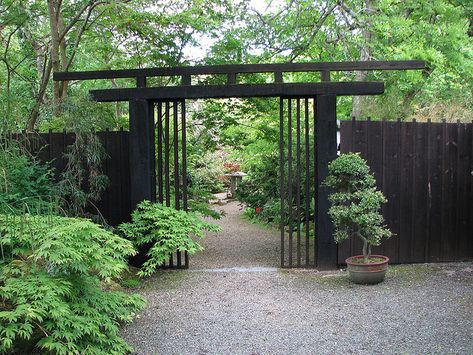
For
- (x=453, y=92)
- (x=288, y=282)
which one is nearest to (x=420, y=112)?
(x=453, y=92)

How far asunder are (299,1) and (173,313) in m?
6.28

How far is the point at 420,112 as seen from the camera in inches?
442

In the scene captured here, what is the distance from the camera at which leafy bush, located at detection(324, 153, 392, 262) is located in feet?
17.9

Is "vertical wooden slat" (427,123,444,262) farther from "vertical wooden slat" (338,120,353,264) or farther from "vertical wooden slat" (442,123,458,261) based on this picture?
"vertical wooden slat" (338,120,353,264)

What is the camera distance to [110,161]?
21.4 feet

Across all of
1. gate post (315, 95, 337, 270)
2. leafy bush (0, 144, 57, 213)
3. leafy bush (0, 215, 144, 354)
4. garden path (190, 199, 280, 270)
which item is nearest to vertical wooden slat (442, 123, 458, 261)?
gate post (315, 95, 337, 270)

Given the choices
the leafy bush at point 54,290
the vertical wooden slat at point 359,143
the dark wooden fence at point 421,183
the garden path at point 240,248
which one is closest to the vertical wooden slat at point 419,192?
the dark wooden fence at point 421,183

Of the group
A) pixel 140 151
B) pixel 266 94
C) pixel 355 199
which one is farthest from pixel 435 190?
pixel 140 151

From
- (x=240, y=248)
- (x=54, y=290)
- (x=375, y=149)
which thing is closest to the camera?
(x=54, y=290)

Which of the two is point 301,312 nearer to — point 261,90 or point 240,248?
point 261,90

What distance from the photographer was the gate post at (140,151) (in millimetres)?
6352

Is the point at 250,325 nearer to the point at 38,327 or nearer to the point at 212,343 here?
the point at 212,343

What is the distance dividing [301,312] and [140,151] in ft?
10.3

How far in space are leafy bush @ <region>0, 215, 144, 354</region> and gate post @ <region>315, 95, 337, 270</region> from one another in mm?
3160
